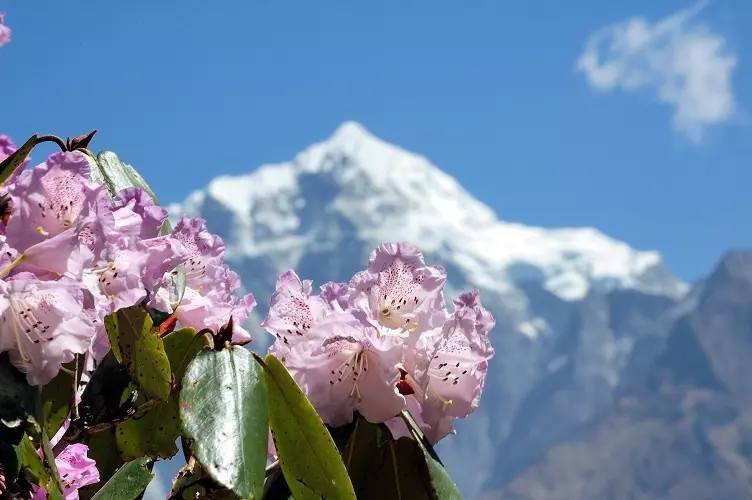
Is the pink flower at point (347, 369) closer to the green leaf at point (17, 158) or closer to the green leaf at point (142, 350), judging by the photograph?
the green leaf at point (142, 350)

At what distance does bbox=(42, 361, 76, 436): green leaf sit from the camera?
0.90 metres

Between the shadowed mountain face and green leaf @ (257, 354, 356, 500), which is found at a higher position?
the shadowed mountain face

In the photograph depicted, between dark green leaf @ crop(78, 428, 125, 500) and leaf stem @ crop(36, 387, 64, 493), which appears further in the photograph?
dark green leaf @ crop(78, 428, 125, 500)

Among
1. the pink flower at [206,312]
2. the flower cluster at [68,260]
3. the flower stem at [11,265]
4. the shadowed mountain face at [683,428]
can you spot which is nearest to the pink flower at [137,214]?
the flower cluster at [68,260]

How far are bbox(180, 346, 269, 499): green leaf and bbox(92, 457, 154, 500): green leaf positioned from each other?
145 millimetres

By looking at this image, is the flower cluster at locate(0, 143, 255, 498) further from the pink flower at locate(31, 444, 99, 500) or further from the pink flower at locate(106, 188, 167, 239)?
the pink flower at locate(31, 444, 99, 500)

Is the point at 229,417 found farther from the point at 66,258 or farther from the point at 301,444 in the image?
the point at 66,258

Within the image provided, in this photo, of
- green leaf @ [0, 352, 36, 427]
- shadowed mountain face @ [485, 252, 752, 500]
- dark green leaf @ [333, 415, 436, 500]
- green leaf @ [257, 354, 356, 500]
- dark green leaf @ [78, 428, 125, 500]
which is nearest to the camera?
green leaf @ [0, 352, 36, 427]

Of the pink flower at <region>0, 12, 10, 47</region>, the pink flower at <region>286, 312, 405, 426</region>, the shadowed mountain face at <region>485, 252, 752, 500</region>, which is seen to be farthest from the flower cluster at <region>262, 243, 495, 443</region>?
the shadowed mountain face at <region>485, 252, 752, 500</region>

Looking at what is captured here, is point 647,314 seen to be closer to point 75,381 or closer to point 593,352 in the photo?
point 593,352

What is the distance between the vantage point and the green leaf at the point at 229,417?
0.78m

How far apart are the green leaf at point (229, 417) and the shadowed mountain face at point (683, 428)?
4907 inches

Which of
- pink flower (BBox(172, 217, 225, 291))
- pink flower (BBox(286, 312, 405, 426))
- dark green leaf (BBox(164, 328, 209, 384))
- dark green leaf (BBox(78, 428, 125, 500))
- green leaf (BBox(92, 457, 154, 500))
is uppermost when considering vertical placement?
pink flower (BBox(172, 217, 225, 291))

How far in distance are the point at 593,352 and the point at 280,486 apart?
186192 millimetres
